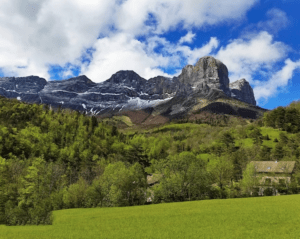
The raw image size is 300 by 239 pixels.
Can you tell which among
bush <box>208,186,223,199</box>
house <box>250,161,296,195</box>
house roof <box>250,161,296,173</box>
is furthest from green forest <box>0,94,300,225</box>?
house <box>250,161,296,195</box>

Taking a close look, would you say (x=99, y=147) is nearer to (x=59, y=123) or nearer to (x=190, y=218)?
(x=59, y=123)

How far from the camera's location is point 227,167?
86.0 metres

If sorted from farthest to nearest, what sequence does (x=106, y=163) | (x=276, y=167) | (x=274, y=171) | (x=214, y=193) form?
(x=106, y=163), (x=276, y=167), (x=274, y=171), (x=214, y=193)

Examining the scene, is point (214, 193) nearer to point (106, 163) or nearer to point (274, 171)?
point (274, 171)

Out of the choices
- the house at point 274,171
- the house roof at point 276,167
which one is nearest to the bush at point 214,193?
the house at point 274,171

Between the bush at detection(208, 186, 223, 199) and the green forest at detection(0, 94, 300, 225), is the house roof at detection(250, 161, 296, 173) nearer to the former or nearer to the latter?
the green forest at detection(0, 94, 300, 225)

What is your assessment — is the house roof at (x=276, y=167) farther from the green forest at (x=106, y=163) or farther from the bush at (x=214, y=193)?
the bush at (x=214, y=193)

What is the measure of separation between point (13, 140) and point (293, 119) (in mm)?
170842

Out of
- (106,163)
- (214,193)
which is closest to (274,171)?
(214,193)

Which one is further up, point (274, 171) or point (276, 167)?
point (276, 167)

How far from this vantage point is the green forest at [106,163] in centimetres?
7206

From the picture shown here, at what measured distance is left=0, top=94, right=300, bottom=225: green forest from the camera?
72062 mm

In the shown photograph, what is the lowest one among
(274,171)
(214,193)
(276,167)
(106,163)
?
(214,193)

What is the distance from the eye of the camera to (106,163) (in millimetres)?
130500
